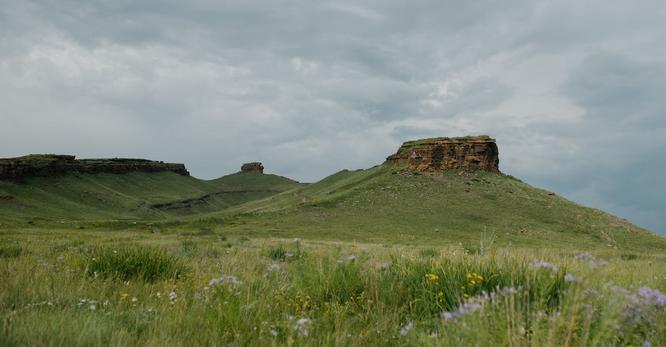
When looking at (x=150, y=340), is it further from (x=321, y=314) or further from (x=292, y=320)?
(x=321, y=314)

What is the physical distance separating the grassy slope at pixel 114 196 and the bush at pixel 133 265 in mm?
82123

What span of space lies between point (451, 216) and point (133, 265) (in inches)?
2457

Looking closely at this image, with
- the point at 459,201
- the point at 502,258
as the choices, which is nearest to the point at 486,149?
the point at 459,201

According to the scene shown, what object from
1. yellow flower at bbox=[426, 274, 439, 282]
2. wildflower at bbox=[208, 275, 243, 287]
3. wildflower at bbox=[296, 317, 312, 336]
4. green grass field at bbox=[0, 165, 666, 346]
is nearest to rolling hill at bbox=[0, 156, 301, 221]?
green grass field at bbox=[0, 165, 666, 346]

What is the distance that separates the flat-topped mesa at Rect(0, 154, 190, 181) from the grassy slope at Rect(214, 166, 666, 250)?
2453 inches

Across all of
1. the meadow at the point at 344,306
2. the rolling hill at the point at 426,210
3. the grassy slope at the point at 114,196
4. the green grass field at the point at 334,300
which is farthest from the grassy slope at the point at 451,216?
the grassy slope at the point at 114,196

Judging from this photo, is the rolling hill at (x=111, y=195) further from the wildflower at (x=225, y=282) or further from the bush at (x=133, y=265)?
the wildflower at (x=225, y=282)

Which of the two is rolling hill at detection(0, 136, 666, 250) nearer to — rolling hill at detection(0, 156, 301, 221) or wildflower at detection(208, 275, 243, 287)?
rolling hill at detection(0, 156, 301, 221)

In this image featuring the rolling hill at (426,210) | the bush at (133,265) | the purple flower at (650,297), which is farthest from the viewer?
the rolling hill at (426,210)

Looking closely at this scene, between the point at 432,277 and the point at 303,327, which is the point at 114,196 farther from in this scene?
the point at 303,327

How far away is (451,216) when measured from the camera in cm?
6612

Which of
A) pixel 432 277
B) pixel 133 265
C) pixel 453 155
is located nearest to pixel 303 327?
pixel 432 277

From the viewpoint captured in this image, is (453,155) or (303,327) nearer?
(303,327)

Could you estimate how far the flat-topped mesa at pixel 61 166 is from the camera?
101m
